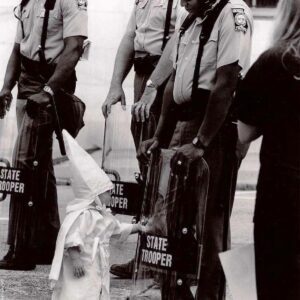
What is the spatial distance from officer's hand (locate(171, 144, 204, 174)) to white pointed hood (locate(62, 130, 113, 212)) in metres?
0.35

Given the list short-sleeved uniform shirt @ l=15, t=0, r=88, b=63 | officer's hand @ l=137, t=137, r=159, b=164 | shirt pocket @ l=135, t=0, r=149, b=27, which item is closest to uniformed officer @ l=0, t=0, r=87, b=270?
short-sleeved uniform shirt @ l=15, t=0, r=88, b=63

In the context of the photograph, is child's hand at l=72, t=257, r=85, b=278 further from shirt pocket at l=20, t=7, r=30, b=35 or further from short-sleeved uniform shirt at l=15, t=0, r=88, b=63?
shirt pocket at l=20, t=7, r=30, b=35

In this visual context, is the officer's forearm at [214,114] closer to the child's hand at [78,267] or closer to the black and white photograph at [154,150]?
the black and white photograph at [154,150]

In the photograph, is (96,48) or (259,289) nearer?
(259,289)

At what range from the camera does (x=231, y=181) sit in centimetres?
594

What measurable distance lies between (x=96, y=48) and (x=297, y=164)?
4184 millimetres

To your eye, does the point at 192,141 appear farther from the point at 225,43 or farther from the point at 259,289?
the point at 259,289

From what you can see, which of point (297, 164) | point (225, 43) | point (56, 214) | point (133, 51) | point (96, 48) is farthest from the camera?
point (96, 48)

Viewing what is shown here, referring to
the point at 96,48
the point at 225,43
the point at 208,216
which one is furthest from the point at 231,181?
the point at 96,48

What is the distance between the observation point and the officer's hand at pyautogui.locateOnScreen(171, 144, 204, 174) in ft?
18.8

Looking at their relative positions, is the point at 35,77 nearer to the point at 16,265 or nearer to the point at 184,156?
the point at 16,265

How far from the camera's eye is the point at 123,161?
6973 millimetres

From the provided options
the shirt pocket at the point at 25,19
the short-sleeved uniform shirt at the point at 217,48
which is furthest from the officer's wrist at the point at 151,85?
the shirt pocket at the point at 25,19

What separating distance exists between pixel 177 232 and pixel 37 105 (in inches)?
59.0
